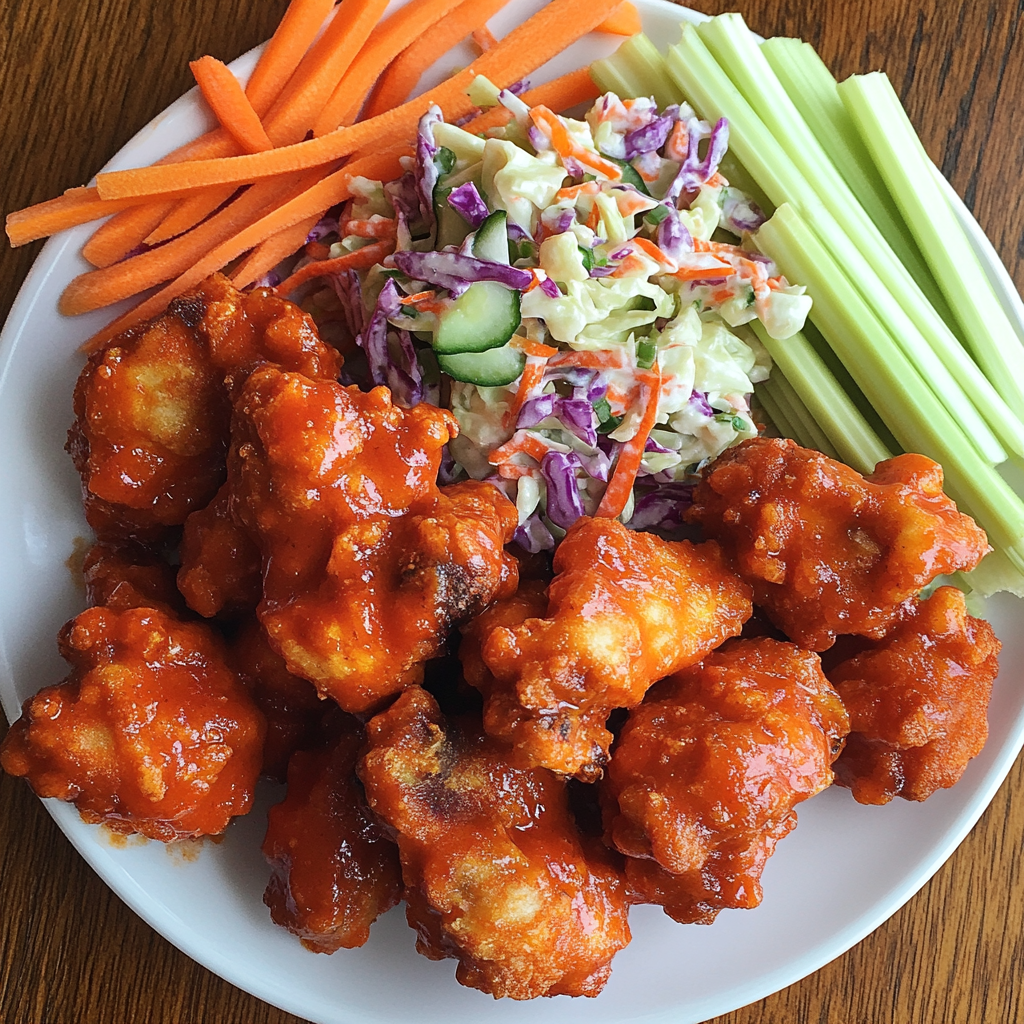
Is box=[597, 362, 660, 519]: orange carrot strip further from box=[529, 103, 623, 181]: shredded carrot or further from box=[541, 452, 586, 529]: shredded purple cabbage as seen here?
box=[529, 103, 623, 181]: shredded carrot

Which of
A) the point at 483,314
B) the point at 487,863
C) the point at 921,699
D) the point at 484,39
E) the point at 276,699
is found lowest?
the point at 921,699

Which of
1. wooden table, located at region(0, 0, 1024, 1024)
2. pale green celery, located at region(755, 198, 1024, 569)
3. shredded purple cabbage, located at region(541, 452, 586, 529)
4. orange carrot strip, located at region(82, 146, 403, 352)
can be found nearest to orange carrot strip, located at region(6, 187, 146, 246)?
orange carrot strip, located at region(82, 146, 403, 352)

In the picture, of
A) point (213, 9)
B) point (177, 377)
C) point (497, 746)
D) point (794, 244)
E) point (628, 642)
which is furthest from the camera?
point (213, 9)

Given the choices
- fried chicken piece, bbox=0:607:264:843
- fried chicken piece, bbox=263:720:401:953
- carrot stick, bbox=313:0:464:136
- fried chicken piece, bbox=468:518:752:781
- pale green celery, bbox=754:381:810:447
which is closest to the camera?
fried chicken piece, bbox=468:518:752:781

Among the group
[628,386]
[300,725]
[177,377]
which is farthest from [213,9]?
[300,725]

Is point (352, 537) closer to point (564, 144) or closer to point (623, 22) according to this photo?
point (564, 144)

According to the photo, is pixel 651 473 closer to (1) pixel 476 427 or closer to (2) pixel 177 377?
(1) pixel 476 427

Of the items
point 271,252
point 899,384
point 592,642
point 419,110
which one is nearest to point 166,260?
point 271,252
